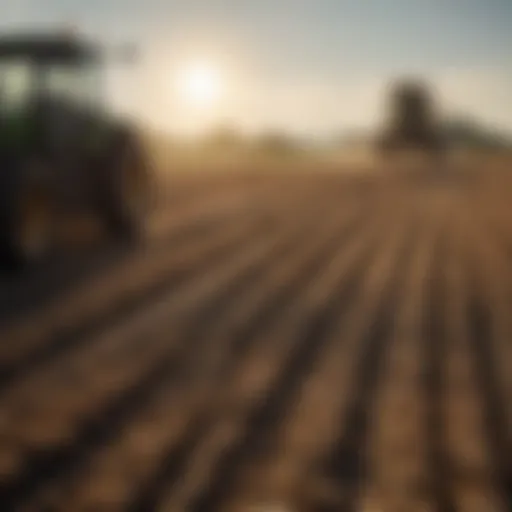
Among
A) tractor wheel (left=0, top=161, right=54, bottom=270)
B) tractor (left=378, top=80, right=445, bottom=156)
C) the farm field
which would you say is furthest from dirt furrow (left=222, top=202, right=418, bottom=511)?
tractor (left=378, top=80, right=445, bottom=156)

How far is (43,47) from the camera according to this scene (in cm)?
998

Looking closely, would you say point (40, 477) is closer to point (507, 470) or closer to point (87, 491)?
point (87, 491)

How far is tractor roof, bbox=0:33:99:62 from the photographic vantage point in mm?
9914

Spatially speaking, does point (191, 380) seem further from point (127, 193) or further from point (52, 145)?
point (127, 193)

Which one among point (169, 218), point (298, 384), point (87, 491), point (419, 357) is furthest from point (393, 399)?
point (169, 218)

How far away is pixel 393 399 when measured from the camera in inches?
207

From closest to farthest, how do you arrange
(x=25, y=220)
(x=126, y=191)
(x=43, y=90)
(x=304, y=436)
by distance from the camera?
(x=304, y=436), (x=25, y=220), (x=43, y=90), (x=126, y=191)

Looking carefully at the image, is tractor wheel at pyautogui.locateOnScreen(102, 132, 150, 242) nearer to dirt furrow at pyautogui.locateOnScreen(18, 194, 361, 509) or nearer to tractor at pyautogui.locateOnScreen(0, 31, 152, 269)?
tractor at pyautogui.locateOnScreen(0, 31, 152, 269)

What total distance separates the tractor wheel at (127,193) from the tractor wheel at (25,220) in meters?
A: 1.53

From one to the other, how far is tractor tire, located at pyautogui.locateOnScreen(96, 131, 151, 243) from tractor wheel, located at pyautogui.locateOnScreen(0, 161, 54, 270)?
1503 mm

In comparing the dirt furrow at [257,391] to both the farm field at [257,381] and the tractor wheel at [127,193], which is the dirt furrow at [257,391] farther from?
the tractor wheel at [127,193]

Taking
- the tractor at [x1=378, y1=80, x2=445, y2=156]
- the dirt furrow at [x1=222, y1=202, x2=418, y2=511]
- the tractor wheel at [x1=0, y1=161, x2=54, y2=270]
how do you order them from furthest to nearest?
1. the tractor at [x1=378, y1=80, x2=445, y2=156]
2. the tractor wheel at [x1=0, y1=161, x2=54, y2=270]
3. the dirt furrow at [x1=222, y1=202, x2=418, y2=511]

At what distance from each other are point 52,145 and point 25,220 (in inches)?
48.9

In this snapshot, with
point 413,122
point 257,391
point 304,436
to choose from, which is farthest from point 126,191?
point 413,122
